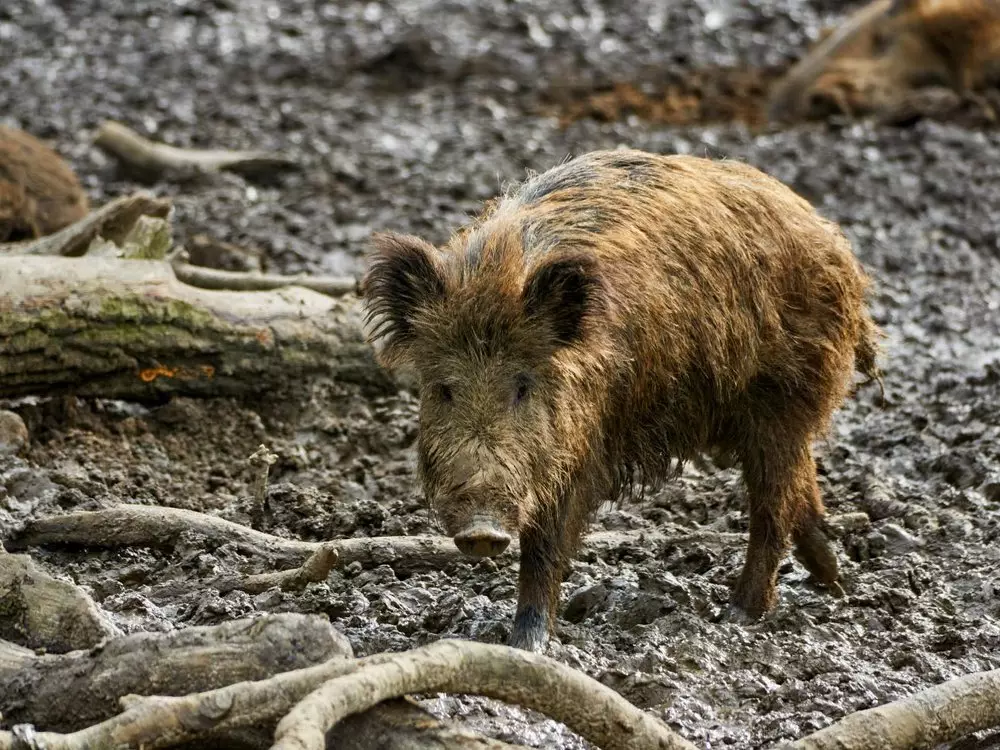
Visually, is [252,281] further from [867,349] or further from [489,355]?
[867,349]

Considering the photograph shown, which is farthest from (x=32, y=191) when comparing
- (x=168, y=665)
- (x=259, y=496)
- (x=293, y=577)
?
(x=168, y=665)

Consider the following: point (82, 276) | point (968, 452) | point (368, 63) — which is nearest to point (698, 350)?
point (968, 452)

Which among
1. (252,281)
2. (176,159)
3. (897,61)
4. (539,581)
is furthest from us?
(897,61)

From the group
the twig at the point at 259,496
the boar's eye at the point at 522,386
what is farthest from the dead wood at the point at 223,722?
the twig at the point at 259,496

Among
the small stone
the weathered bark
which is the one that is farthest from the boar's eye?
the small stone

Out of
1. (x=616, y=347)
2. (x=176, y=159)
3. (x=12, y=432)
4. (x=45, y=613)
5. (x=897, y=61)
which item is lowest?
(x=12, y=432)

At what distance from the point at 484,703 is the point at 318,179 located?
21.5ft

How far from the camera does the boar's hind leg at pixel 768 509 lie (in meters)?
5.73

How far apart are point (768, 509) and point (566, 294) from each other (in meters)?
1.39

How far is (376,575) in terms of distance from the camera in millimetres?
5625

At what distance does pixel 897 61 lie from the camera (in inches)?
520

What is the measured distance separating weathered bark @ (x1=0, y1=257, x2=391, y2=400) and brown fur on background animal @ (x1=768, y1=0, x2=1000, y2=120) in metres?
6.62

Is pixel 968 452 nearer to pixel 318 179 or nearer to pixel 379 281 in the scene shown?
pixel 379 281

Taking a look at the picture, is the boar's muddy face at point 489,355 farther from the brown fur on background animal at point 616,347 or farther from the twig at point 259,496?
the twig at point 259,496
